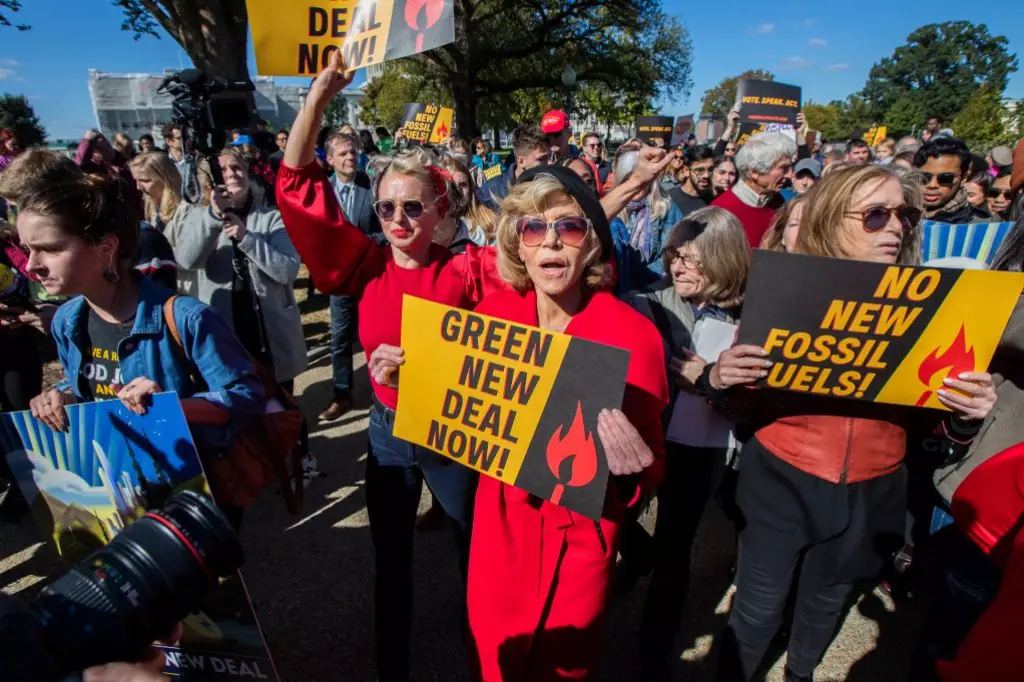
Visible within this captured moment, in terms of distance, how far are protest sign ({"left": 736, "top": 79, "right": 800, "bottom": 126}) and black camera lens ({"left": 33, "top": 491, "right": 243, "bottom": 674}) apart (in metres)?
10.7

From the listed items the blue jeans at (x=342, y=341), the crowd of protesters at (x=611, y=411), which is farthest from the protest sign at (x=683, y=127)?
the crowd of protesters at (x=611, y=411)

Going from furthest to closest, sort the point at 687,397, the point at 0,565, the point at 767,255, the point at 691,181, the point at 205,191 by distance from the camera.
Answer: the point at 691,181
the point at 205,191
the point at 0,565
the point at 687,397
the point at 767,255

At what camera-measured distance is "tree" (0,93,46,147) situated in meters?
28.2

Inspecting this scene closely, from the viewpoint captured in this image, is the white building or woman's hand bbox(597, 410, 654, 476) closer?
woman's hand bbox(597, 410, 654, 476)

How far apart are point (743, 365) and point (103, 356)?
2.09 metres

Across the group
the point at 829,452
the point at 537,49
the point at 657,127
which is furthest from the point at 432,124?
the point at 537,49

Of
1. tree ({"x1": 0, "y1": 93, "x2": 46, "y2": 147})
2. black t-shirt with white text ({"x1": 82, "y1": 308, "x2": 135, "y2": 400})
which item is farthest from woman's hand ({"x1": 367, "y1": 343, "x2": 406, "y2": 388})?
tree ({"x1": 0, "y1": 93, "x2": 46, "y2": 147})

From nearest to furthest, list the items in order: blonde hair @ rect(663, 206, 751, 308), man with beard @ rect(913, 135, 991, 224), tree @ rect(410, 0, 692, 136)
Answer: blonde hair @ rect(663, 206, 751, 308) < man with beard @ rect(913, 135, 991, 224) < tree @ rect(410, 0, 692, 136)

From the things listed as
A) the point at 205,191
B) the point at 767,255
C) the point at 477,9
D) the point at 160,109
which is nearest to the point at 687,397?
the point at 767,255

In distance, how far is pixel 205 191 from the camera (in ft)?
12.1

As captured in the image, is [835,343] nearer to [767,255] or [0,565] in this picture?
[767,255]

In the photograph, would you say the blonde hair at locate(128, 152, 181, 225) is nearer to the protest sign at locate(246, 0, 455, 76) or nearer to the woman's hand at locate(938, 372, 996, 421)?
the protest sign at locate(246, 0, 455, 76)

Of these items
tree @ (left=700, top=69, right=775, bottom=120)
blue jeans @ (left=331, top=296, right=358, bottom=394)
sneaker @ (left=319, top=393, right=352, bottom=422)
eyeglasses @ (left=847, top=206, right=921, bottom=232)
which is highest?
tree @ (left=700, top=69, right=775, bottom=120)

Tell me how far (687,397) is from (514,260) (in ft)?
3.20
